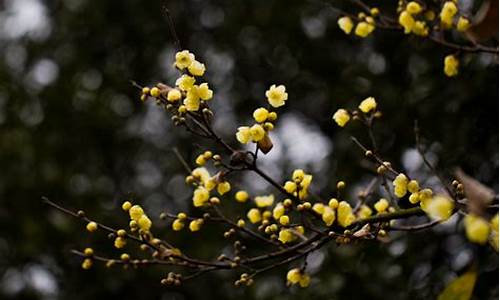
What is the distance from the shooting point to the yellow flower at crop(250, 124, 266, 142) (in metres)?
0.97

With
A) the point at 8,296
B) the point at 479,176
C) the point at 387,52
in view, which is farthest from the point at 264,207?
the point at 8,296

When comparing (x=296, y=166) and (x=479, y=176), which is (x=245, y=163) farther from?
(x=296, y=166)

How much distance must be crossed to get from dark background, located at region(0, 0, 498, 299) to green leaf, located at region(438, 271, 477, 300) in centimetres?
116

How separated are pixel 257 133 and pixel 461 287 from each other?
34 cm

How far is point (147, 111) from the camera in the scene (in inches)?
126

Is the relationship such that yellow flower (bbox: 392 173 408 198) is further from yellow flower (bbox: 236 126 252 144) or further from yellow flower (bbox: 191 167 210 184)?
yellow flower (bbox: 191 167 210 184)

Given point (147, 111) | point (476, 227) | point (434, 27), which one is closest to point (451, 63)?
point (434, 27)

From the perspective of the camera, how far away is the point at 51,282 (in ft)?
9.29

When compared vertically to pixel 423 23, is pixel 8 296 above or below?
above

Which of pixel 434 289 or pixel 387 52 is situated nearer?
pixel 434 289

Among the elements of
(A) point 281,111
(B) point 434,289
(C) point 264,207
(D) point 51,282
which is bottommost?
(B) point 434,289

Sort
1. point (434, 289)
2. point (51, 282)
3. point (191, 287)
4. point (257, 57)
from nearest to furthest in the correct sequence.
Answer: point (434, 289) → point (191, 287) → point (51, 282) → point (257, 57)

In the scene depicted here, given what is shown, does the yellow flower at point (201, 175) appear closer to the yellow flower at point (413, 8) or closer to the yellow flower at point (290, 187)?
the yellow flower at point (290, 187)

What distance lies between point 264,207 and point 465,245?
544mm
